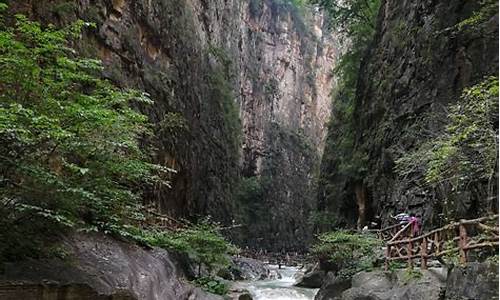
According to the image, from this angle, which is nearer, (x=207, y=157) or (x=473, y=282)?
(x=473, y=282)

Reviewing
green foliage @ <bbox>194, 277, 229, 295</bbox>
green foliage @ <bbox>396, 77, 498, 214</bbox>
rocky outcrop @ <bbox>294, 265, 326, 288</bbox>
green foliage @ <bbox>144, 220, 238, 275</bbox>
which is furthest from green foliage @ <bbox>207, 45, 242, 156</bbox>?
green foliage @ <bbox>396, 77, 498, 214</bbox>

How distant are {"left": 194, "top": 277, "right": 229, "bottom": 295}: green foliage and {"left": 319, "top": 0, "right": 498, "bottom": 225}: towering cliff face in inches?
254

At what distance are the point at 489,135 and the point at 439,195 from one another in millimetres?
5409

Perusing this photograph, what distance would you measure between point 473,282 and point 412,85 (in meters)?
11.9

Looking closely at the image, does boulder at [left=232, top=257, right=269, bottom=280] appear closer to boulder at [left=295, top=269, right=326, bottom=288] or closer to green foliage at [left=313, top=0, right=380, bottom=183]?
boulder at [left=295, top=269, right=326, bottom=288]

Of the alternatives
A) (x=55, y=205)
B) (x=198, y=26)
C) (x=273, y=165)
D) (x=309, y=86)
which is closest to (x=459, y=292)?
(x=55, y=205)

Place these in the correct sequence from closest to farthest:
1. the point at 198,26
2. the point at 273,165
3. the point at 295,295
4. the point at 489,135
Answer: the point at 489,135 → the point at 295,295 → the point at 198,26 → the point at 273,165

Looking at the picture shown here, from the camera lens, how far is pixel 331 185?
2561 centimetres

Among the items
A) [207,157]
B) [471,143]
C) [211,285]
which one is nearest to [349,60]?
[207,157]

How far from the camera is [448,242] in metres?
8.48

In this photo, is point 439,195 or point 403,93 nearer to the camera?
point 439,195

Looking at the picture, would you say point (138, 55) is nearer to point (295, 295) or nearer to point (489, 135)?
point (295, 295)

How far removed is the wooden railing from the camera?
664 centimetres

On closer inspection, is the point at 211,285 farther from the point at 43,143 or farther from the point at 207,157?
the point at 207,157
